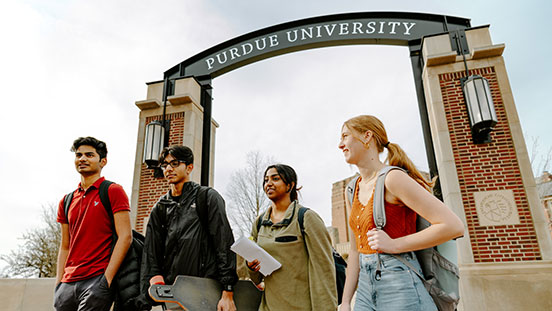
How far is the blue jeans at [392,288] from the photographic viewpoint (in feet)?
4.43

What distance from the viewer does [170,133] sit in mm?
7918

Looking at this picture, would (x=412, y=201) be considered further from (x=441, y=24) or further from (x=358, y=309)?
(x=441, y=24)

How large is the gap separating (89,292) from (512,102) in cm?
716

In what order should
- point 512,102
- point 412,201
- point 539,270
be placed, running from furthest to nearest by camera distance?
point 512,102 < point 539,270 < point 412,201

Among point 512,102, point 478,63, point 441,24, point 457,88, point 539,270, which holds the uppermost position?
point 441,24

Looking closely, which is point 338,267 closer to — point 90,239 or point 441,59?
point 90,239

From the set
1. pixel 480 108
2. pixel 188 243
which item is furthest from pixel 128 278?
pixel 480 108

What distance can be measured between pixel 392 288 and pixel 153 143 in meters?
7.00

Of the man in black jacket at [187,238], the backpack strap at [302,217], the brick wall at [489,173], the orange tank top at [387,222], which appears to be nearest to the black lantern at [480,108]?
the brick wall at [489,173]

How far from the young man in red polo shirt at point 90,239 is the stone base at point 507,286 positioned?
5056 mm

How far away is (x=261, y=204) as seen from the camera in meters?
16.9

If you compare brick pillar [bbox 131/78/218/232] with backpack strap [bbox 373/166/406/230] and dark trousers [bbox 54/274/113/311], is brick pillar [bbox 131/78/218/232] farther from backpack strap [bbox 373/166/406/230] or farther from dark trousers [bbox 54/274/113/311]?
backpack strap [bbox 373/166/406/230]

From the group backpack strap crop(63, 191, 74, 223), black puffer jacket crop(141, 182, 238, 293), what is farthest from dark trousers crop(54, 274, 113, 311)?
backpack strap crop(63, 191, 74, 223)

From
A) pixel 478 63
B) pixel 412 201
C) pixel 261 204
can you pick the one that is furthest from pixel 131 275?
pixel 261 204
